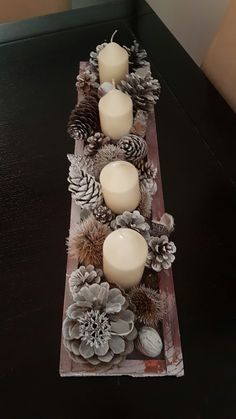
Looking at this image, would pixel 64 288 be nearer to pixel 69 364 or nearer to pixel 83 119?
pixel 69 364

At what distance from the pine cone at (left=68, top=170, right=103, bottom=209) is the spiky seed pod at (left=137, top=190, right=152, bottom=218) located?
0.22ft

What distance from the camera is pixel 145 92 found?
2.61 ft

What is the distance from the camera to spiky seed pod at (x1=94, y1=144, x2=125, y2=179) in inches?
27.2

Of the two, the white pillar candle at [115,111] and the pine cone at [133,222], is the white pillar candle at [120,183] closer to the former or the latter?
the pine cone at [133,222]

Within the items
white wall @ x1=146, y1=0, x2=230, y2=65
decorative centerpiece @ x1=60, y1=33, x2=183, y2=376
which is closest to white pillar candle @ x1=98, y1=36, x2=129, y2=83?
decorative centerpiece @ x1=60, y1=33, x2=183, y2=376

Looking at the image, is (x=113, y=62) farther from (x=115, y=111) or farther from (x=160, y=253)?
(x=160, y=253)

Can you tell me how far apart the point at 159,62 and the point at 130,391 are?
26.5 inches

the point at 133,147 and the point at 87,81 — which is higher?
the point at 87,81

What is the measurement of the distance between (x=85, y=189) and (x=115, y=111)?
0.15 meters

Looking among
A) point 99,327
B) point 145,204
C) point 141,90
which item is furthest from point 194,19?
point 99,327

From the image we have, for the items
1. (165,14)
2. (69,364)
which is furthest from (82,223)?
(165,14)

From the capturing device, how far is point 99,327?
1.68 ft

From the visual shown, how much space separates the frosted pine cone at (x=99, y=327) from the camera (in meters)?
0.51

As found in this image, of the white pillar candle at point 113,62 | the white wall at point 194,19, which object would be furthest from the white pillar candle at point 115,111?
the white wall at point 194,19
